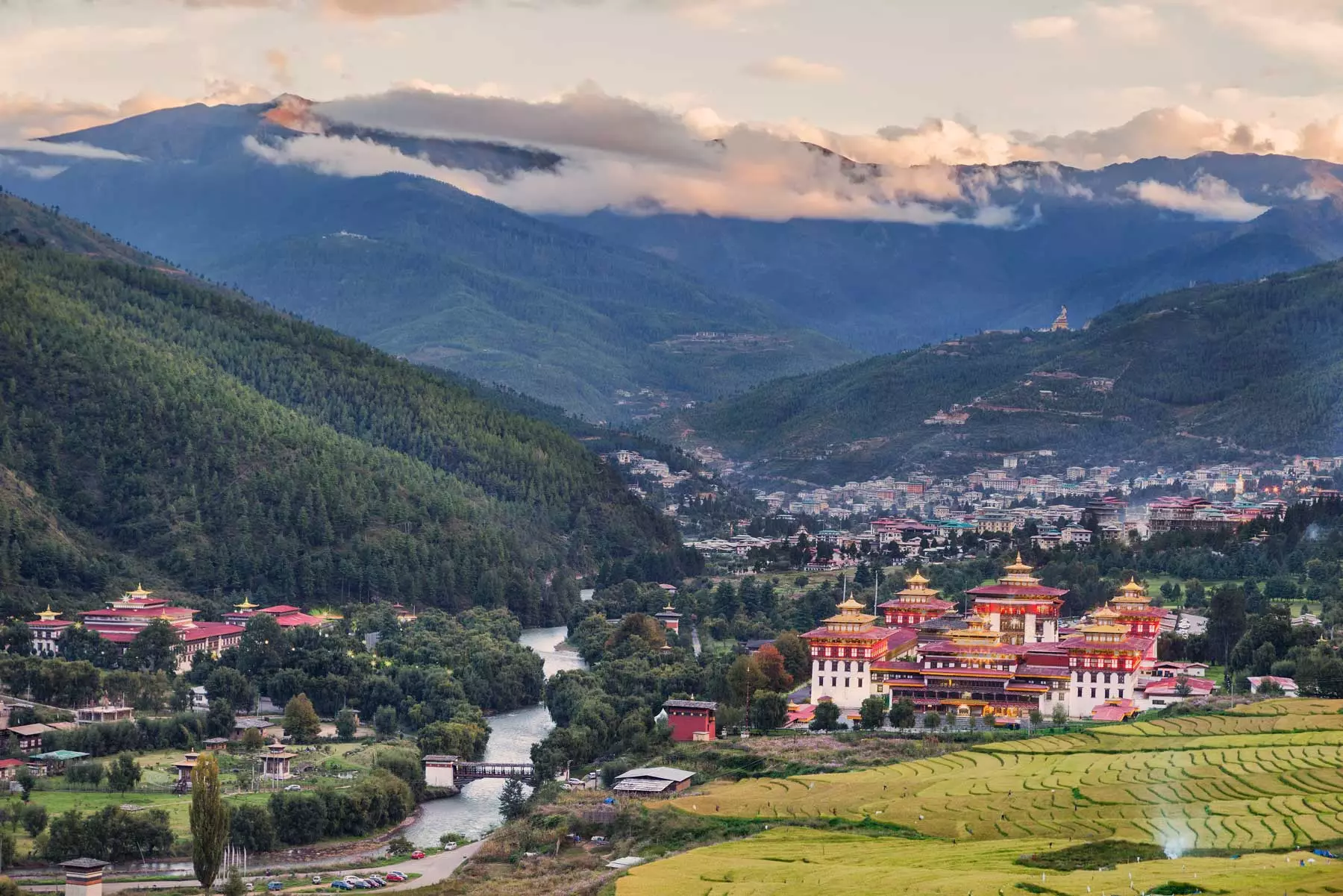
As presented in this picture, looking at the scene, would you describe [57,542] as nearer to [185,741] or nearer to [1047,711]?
[185,741]

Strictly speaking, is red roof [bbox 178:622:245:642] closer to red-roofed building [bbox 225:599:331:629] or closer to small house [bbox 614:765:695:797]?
red-roofed building [bbox 225:599:331:629]

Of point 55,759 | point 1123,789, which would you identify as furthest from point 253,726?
point 1123,789

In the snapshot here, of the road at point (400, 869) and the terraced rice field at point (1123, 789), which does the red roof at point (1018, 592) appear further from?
the road at point (400, 869)

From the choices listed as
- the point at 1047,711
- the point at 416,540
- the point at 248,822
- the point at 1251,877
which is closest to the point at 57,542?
the point at 416,540

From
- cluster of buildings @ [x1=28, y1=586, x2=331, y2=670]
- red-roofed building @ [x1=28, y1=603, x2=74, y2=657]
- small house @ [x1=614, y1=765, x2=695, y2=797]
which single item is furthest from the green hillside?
small house @ [x1=614, y1=765, x2=695, y2=797]

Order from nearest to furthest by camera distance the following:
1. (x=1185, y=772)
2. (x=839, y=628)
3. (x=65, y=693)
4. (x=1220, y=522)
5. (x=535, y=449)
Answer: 1. (x=1185, y=772)
2. (x=839, y=628)
3. (x=65, y=693)
4. (x=1220, y=522)
5. (x=535, y=449)

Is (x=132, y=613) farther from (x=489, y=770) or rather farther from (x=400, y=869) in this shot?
(x=400, y=869)
